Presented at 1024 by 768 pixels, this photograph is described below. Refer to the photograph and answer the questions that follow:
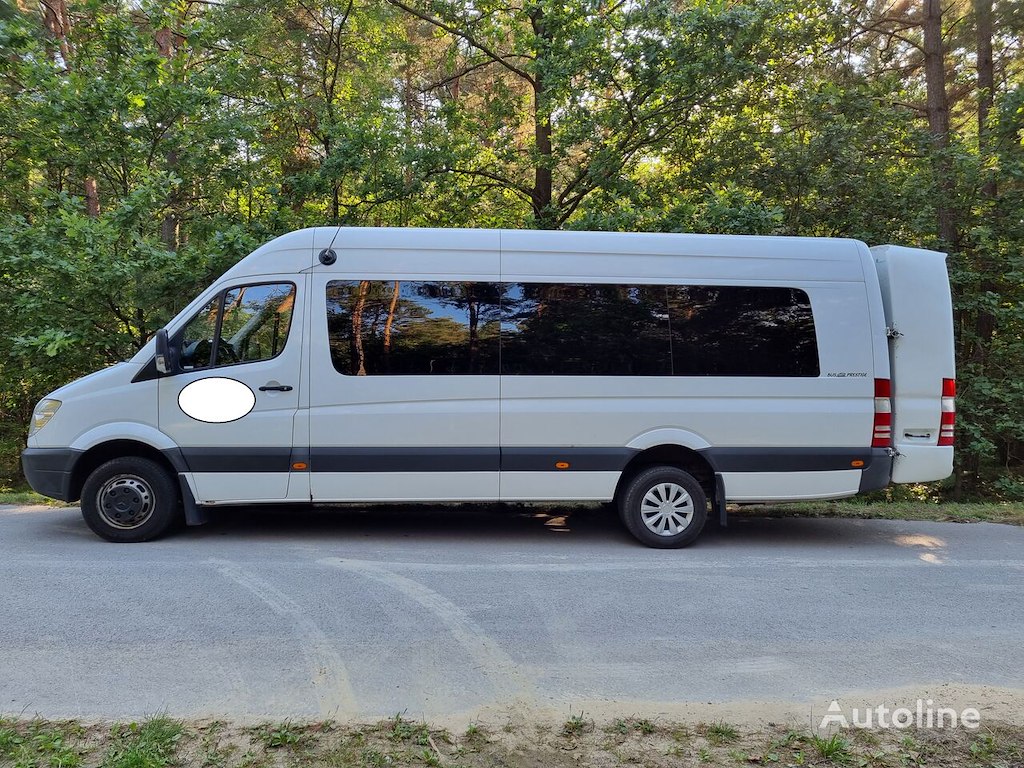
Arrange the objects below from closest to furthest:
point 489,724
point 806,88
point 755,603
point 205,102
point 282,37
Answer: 1. point 489,724
2. point 755,603
3. point 205,102
4. point 806,88
5. point 282,37

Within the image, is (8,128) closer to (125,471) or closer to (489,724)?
(125,471)

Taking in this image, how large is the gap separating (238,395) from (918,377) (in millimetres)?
6002

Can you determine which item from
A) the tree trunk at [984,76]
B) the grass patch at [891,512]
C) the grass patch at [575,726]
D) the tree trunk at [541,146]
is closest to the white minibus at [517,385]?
the grass patch at [891,512]

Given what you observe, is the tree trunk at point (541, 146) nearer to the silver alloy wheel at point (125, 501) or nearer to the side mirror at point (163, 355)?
the side mirror at point (163, 355)

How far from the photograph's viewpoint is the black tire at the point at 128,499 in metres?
6.13

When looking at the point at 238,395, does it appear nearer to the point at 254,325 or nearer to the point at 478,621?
the point at 254,325

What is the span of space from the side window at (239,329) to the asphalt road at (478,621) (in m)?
1.65

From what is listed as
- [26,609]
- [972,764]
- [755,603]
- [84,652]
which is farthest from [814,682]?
[26,609]

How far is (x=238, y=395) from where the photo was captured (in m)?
6.15

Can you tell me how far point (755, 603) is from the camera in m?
4.88

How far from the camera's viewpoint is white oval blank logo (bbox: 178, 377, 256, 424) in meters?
6.13

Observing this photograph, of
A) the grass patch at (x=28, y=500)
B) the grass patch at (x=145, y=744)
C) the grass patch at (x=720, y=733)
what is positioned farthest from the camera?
the grass patch at (x=28, y=500)

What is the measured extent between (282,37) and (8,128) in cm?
498

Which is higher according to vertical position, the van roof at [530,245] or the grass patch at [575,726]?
the van roof at [530,245]
